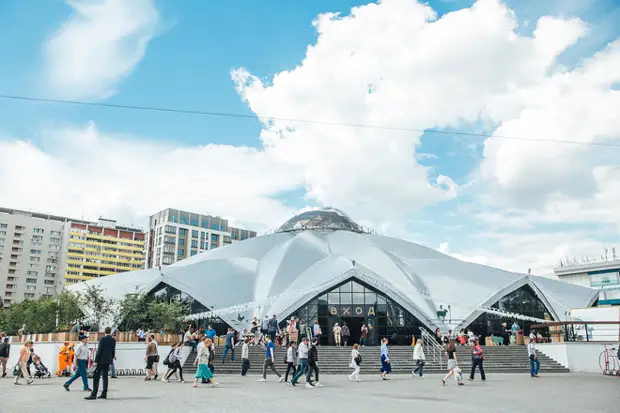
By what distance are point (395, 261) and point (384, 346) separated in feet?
66.7

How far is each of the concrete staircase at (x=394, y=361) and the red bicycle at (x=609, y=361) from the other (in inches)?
67.2

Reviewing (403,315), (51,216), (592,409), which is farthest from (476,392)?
(51,216)

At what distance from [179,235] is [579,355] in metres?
109

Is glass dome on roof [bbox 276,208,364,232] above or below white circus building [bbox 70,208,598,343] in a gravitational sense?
above

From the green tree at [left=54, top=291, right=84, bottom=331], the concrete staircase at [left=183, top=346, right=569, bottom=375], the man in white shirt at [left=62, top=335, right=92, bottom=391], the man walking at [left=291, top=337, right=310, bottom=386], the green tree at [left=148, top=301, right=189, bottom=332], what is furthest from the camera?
the green tree at [left=54, top=291, right=84, bottom=331]

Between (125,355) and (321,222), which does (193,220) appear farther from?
(125,355)

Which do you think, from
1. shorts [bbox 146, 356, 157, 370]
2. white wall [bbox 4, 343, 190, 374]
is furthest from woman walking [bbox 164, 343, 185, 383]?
white wall [bbox 4, 343, 190, 374]

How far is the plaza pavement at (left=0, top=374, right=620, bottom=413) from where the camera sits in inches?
426

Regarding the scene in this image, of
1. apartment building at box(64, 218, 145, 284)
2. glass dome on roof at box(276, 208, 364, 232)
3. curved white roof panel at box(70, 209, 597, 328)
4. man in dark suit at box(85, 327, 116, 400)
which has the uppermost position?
apartment building at box(64, 218, 145, 284)

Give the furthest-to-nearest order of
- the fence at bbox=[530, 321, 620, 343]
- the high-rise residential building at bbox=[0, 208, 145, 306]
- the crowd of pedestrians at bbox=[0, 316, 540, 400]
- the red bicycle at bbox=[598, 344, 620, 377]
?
the high-rise residential building at bbox=[0, 208, 145, 306]
the fence at bbox=[530, 321, 620, 343]
the red bicycle at bbox=[598, 344, 620, 377]
the crowd of pedestrians at bbox=[0, 316, 540, 400]

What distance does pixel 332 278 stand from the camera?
35.0m

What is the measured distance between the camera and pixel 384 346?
20.7 metres

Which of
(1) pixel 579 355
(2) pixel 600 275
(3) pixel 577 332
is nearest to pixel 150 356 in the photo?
(1) pixel 579 355

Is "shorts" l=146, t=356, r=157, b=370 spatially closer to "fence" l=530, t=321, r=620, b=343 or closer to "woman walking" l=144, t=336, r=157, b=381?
"woman walking" l=144, t=336, r=157, b=381
